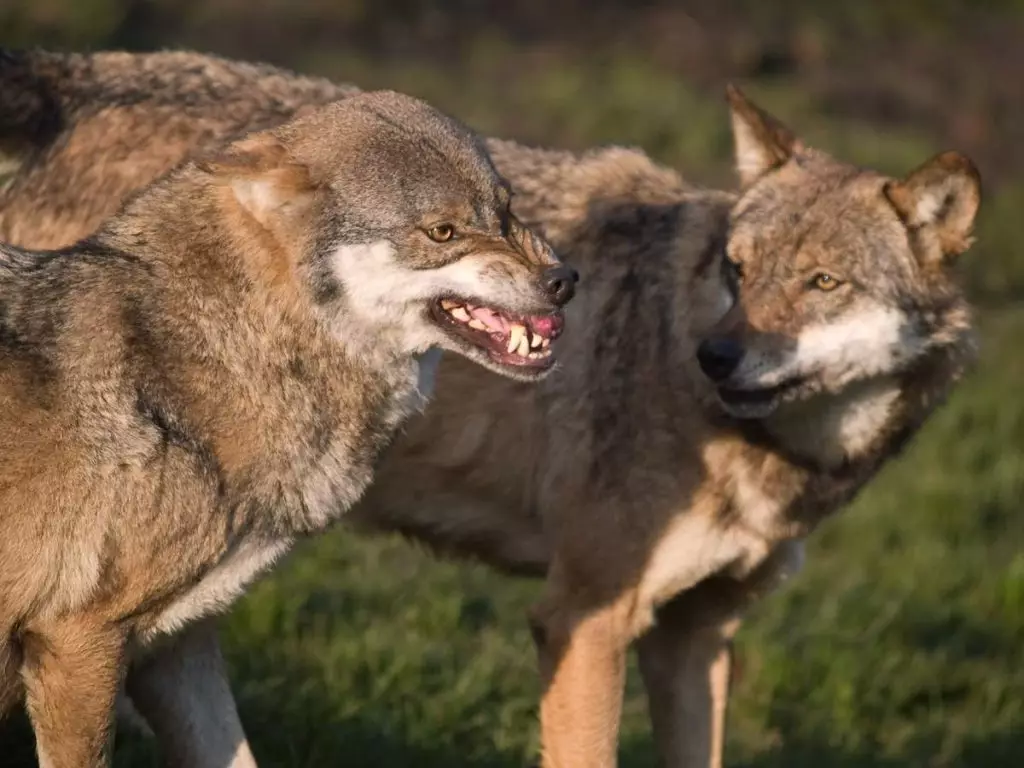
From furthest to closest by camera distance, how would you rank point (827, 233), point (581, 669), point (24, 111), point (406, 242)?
1. point (24, 111)
2. point (827, 233)
3. point (581, 669)
4. point (406, 242)

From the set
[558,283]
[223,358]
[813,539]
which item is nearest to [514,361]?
[558,283]

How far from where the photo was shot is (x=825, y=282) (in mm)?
5992

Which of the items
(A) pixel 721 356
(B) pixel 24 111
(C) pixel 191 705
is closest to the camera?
(C) pixel 191 705

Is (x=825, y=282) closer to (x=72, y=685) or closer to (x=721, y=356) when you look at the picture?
(x=721, y=356)

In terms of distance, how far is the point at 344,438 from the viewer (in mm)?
4930

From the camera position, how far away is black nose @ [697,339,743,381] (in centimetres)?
577

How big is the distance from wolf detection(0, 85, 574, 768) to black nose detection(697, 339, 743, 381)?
1.05 meters

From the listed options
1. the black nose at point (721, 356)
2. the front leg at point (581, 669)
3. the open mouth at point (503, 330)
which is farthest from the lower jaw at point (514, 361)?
the front leg at point (581, 669)

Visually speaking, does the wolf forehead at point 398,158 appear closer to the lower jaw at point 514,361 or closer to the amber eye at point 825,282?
the lower jaw at point 514,361

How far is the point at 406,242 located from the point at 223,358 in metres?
0.56

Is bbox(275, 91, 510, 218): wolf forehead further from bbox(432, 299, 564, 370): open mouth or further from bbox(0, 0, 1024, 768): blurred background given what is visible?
bbox(0, 0, 1024, 768): blurred background

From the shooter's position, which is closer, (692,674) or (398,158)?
(398,158)

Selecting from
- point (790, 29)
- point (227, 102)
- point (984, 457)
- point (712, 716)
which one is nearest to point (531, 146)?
point (227, 102)

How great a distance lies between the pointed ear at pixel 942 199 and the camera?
6.02 m
